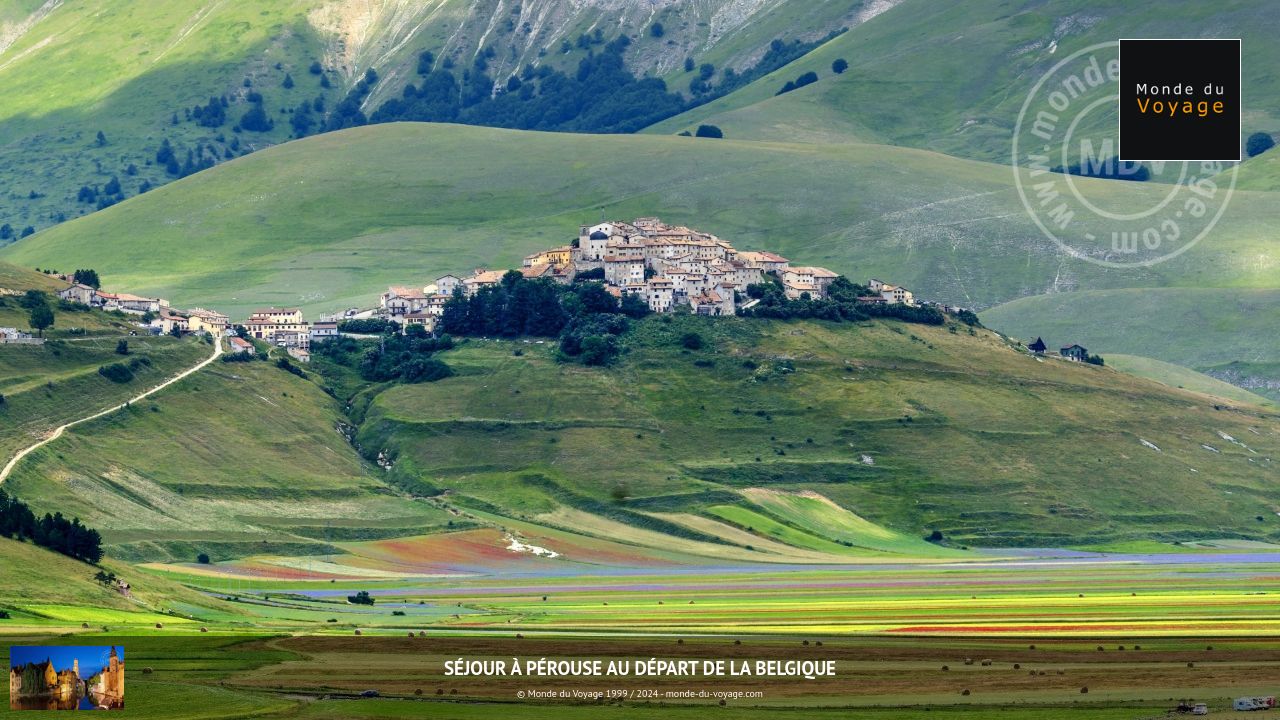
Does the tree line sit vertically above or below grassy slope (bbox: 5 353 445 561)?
above

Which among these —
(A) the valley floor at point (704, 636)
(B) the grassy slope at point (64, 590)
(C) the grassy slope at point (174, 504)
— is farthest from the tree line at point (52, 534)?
(C) the grassy slope at point (174, 504)

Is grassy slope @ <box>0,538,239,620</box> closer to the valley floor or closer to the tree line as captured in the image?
the valley floor

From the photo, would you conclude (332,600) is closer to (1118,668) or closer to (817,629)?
(817,629)

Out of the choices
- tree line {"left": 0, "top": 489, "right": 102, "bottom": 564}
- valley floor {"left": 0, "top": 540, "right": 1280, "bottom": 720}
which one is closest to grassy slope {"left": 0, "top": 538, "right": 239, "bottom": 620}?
valley floor {"left": 0, "top": 540, "right": 1280, "bottom": 720}

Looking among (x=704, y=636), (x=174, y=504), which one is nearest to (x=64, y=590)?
(x=704, y=636)

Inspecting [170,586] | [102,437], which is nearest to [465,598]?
[170,586]

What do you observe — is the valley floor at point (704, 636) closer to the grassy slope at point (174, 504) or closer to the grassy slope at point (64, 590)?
the grassy slope at point (64, 590)

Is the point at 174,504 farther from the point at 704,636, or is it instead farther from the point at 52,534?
the point at 704,636

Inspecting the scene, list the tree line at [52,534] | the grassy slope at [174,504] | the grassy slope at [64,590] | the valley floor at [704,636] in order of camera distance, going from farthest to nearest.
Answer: the grassy slope at [174,504], the tree line at [52,534], the grassy slope at [64,590], the valley floor at [704,636]
